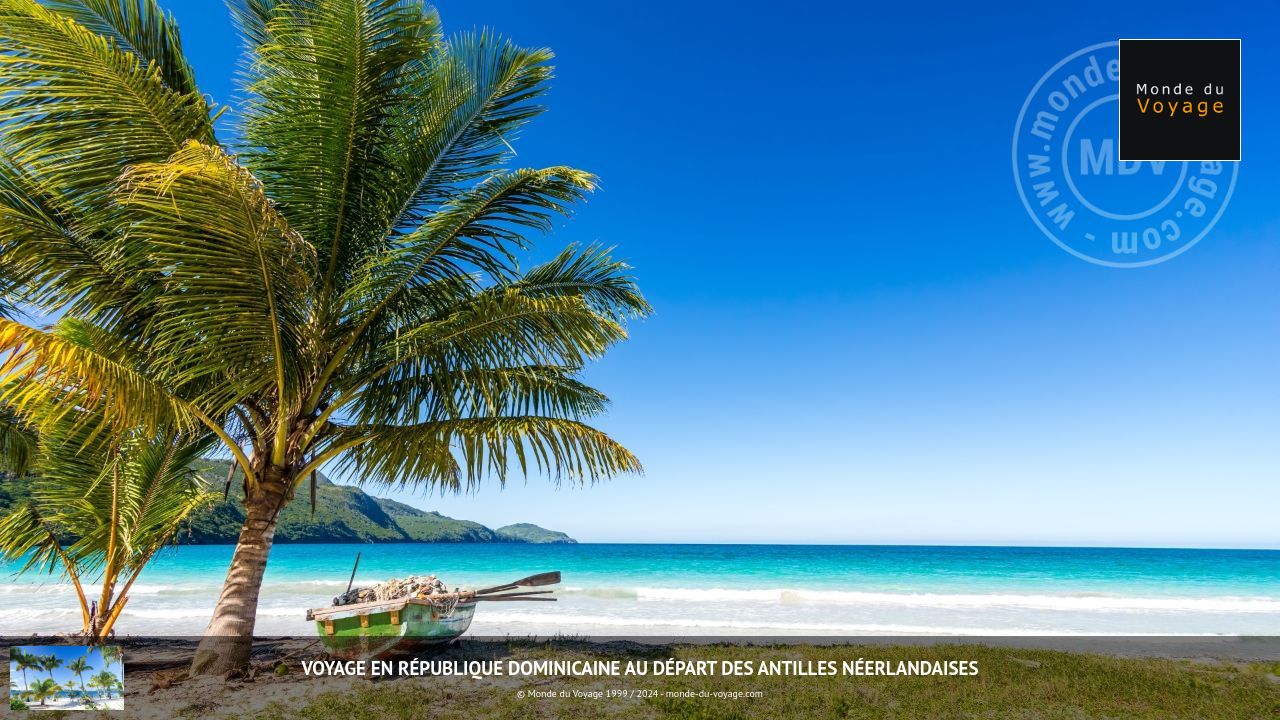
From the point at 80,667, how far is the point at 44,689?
318mm

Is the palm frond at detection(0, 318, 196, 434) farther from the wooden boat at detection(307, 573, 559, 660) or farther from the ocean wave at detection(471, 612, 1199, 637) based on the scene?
the ocean wave at detection(471, 612, 1199, 637)

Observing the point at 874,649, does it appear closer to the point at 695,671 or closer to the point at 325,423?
the point at 695,671

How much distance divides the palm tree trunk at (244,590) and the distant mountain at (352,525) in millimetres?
53871

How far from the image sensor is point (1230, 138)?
7.75 meters

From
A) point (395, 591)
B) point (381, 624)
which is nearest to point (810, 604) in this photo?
point (395, 591)

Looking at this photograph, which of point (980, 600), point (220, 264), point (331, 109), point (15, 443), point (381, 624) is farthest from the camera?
point (980, 600)

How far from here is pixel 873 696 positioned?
6.84 m

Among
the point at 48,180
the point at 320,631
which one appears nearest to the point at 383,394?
the point at 320,631

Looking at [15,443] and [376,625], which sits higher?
[15,443]

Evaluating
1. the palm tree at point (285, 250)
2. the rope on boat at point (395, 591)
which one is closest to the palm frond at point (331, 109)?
the palm tree at point (285, 250)

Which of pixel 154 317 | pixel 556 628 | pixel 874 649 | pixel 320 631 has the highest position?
pixel 154 317

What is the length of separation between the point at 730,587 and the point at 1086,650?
19.1 meters

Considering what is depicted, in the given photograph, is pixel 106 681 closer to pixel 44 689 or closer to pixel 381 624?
pixel 44 689

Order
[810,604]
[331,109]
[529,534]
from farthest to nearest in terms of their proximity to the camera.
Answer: [529,534] → [810,604] → [331,109]
